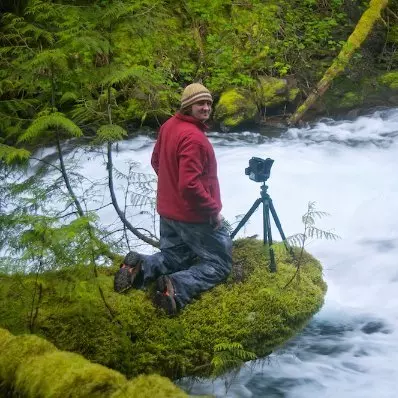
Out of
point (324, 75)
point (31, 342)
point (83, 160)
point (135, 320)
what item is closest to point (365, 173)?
point (324, 75)

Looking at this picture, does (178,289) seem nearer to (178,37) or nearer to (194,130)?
(194,130)

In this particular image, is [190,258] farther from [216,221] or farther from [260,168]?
[260,168]

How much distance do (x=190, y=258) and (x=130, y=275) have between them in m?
0.62

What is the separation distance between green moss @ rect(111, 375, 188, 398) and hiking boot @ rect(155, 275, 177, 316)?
251cm

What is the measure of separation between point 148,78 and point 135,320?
220 cm

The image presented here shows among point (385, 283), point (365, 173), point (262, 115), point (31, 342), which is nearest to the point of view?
point (31, 342)

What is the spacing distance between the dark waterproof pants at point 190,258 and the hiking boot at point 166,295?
7 centimetres

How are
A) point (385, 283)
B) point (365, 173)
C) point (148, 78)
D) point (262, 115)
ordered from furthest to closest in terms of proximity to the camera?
point (262, 115) → point (365, 173) → point (385, 283) → point (148, 78)

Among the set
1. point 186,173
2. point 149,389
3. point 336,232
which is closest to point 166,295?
point 186,173

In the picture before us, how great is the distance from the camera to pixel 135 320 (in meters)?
4.50

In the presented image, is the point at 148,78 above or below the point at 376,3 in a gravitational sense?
below

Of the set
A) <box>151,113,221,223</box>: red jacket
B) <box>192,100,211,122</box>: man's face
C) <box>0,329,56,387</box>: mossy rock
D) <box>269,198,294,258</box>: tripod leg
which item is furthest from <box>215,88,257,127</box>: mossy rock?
<box>0,329,56,387</box>: mossy rock

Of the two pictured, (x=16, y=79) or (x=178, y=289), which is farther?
(x=16, y=79)

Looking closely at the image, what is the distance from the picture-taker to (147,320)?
4543 millimetres
